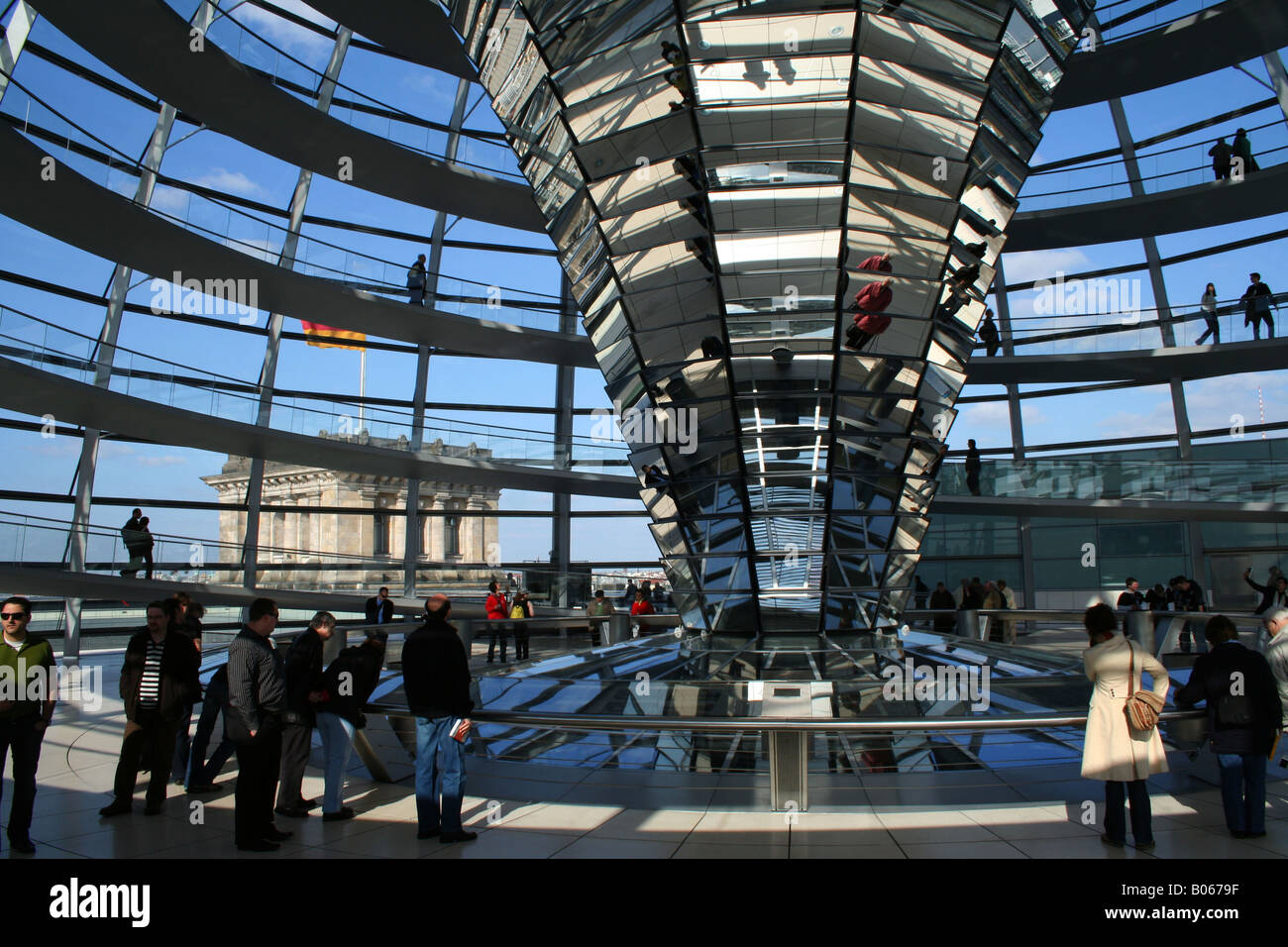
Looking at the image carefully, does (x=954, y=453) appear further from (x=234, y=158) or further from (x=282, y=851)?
(x=282, y=851)

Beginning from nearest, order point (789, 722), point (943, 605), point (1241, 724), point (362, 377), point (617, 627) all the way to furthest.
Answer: point (1241, 724) → point (789, 722) → point (617, 627) → point (943, 605) → point (362, 377)

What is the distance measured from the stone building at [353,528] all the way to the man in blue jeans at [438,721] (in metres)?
16.7

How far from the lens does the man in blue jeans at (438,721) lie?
5469 mm

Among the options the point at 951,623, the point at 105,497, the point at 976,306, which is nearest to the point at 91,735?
the point at 976,306

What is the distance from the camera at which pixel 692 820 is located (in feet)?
19.3

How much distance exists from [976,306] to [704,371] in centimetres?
325

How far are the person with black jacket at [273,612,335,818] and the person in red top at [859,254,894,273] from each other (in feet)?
20.8

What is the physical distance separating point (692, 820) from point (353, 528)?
2424 centimetres

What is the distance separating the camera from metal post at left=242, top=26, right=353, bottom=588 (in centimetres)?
2197

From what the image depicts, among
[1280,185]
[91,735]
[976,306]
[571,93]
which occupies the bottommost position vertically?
[91,735]

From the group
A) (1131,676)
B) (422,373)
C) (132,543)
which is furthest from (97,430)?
(1131,676)

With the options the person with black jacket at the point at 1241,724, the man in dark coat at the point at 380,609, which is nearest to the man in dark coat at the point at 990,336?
the man in dark coat at the point at 380,609

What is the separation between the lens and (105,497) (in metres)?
21.4

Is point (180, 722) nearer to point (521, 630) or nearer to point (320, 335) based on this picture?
point (521, 630)
